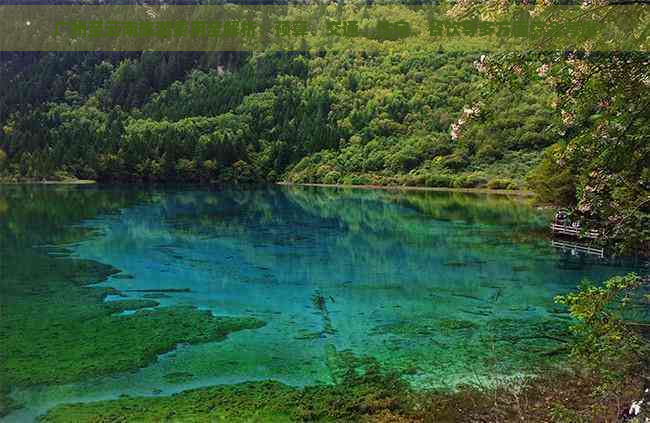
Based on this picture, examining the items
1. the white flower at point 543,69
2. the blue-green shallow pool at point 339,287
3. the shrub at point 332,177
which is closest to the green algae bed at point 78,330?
the blue-green shallow pool at point 339,287

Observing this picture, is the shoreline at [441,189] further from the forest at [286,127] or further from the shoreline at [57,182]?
the shoreline at [57,182]

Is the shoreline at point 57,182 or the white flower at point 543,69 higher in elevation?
the white flower at point 543,69

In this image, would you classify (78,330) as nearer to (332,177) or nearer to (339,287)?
(339,287)

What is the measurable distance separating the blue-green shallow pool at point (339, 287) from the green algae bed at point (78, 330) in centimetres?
70

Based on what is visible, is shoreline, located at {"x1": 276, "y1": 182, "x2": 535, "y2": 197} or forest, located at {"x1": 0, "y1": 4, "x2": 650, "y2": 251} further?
forest, located at {"x1": 0, "y1": 4, "x2": 650, "y2": 251}

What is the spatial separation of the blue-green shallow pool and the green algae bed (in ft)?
2.31

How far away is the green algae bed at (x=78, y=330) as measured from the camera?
15.7m

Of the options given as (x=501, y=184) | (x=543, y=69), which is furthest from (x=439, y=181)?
(x=543, y=69)

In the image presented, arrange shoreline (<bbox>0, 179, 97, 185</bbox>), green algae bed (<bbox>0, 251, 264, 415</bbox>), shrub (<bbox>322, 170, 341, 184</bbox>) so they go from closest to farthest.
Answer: green algae bed (<bbox>0, 251, 264, 415</bbox>) → shoreline (<bbox>0, 179, 97, 185</bbox>) → shrub (<bbox>322, 170, 341, 184</bbox>)

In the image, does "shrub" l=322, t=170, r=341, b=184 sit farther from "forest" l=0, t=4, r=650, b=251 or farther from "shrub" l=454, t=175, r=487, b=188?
"shrub" l=454, t=175, r=487, b=188

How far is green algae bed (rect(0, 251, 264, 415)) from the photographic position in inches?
Result: 618

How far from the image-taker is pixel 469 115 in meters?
6.99

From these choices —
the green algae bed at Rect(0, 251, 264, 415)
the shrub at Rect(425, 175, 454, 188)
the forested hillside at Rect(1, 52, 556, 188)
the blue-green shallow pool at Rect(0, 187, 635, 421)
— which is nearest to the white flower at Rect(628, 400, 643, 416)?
the blue-green shallow pool at Rect(0, 187, 635, 421)

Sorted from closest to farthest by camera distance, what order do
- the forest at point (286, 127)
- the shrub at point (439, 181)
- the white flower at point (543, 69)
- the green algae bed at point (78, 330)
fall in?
the white flower at point (543, 69) → the green algae bed at point (78, 330) → the shrub at point (439, 181) → the forest at point (286, 127)
